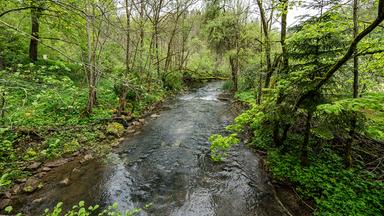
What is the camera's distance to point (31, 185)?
15.3ft

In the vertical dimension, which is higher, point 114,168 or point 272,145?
point 272,145

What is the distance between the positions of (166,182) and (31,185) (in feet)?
10.2

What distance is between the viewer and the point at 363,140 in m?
5.44

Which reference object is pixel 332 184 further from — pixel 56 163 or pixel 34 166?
pixel 34 166

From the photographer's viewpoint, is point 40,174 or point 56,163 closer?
point 40,174

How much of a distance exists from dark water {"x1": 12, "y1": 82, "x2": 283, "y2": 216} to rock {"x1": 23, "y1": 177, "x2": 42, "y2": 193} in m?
0.15

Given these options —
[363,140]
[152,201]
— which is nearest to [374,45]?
[363,140]

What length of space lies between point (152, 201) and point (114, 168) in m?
1.82

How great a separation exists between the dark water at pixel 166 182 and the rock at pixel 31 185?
152 millimetres

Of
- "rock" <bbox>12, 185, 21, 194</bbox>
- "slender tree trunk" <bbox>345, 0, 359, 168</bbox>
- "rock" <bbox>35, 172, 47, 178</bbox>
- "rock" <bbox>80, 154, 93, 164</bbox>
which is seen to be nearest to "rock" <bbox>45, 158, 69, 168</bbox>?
"rock" <bbox>35, 172, 47, 178</bbox>

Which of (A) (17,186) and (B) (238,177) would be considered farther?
(B) (238,177)

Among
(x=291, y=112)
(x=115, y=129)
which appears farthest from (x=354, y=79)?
(x=115, y=129)

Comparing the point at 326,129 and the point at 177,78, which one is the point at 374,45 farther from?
the point at 177,78

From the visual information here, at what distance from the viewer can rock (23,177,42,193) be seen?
4.51 m
